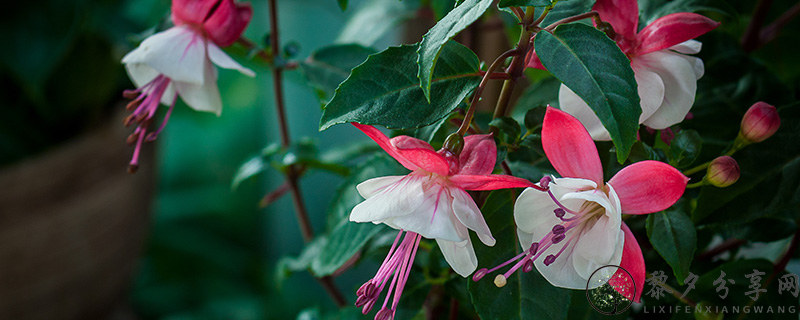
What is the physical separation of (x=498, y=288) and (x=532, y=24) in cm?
14

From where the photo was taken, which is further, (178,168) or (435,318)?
(178,168)

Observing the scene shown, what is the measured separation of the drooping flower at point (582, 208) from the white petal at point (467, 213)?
0.07ft

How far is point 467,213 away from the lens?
269mm

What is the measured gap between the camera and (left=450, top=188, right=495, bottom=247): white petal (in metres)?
0.27

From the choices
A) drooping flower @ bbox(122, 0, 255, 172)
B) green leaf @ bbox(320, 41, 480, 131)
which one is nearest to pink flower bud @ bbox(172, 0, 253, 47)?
drooping flower @ bbox(122, 0, 255, 172)

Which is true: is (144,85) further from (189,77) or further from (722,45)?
(722,45)

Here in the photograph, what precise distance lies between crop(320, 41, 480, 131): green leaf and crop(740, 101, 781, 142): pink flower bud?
A: 0.14m

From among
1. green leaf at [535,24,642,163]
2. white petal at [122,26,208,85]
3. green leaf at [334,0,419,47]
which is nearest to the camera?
green leaf at [535,24,642,163]

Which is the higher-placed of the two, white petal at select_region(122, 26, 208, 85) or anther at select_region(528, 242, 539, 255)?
white petal at select_region(122, 26, 208, 85)

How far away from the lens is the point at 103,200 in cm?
104

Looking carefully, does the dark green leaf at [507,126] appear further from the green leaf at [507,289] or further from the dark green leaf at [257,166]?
the dark green leaf at [257,166]

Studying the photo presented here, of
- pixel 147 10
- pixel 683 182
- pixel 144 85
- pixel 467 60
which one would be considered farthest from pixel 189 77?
pixel 147 10

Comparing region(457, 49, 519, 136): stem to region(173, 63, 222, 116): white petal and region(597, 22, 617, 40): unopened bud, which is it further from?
region(173, 63, 222, 116): white petal

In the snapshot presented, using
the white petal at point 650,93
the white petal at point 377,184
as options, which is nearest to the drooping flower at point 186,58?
the white petal at point 377,184
